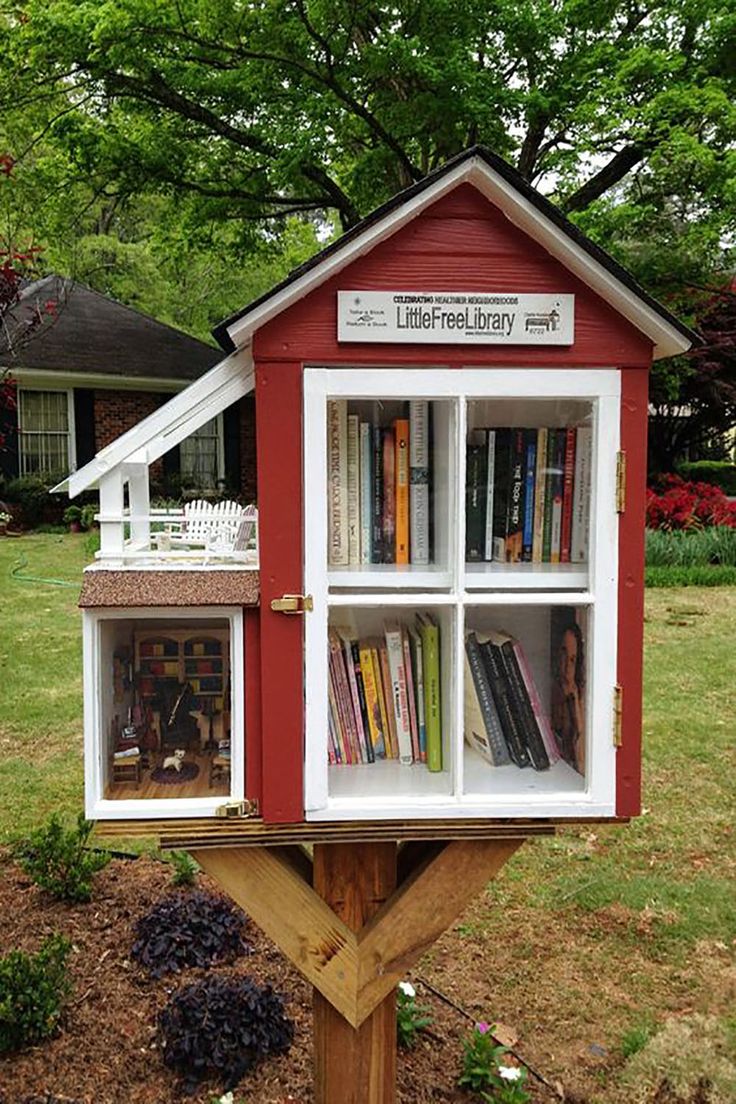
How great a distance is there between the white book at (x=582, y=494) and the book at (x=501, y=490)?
126 millimetres

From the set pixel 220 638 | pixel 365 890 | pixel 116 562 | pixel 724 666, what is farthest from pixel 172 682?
pixel 724 666

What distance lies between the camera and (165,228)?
1296 centimetres

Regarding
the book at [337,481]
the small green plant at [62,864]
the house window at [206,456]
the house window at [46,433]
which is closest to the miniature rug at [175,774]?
the book at [337,481]

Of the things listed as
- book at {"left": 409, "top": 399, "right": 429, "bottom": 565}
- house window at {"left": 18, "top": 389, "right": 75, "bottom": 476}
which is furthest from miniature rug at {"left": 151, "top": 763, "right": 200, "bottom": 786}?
house window at {"left": 18, "top": 389, "right": 75, "bottom": 476}

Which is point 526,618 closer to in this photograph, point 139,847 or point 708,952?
point 708,952

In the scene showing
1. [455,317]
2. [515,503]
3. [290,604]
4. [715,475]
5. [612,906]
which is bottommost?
[612,906]

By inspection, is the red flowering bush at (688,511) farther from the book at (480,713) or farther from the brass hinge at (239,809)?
the brass hinge at (239,809)

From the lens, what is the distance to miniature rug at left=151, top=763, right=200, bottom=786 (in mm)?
1681

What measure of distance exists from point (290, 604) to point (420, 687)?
0.36 m

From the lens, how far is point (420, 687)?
1.78 m

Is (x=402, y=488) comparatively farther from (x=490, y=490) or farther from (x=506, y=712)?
(x=506, y=712)

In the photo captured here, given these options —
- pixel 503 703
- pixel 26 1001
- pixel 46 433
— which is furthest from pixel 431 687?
pixel 46 433

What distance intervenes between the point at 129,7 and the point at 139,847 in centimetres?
793

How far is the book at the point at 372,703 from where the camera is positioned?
1.77 meters
